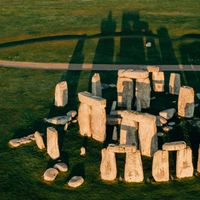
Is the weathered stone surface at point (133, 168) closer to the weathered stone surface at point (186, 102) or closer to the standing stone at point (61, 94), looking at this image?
the weathered stone surface at point (186, 102)

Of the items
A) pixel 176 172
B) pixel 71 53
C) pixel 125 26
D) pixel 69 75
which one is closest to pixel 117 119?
pixel 176 172

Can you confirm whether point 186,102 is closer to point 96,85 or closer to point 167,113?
point 167,113

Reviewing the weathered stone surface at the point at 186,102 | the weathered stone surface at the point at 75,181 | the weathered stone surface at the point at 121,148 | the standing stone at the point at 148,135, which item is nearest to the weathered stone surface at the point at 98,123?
the standing stone at the point at 148,135

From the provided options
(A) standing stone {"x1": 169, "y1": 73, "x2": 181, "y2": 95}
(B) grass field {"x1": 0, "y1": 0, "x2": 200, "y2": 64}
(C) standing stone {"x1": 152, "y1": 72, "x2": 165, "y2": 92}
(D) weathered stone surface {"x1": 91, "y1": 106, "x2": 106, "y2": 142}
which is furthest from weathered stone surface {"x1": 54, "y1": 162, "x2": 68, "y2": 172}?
(B) grass field {"x1": 0, "y1": 0, "x2": 200, "y2": 64}

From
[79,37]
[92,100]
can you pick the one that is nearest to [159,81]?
[92,100]

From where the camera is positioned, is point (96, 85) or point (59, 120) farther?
point (96, 85)

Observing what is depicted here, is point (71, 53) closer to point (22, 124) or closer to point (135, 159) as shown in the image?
point (22, 124)

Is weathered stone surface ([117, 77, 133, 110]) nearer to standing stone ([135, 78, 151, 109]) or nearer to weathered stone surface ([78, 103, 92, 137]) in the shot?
standing stone ([135, 78, 151, 109])

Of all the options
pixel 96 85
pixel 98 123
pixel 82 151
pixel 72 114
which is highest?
pixel 96 85
